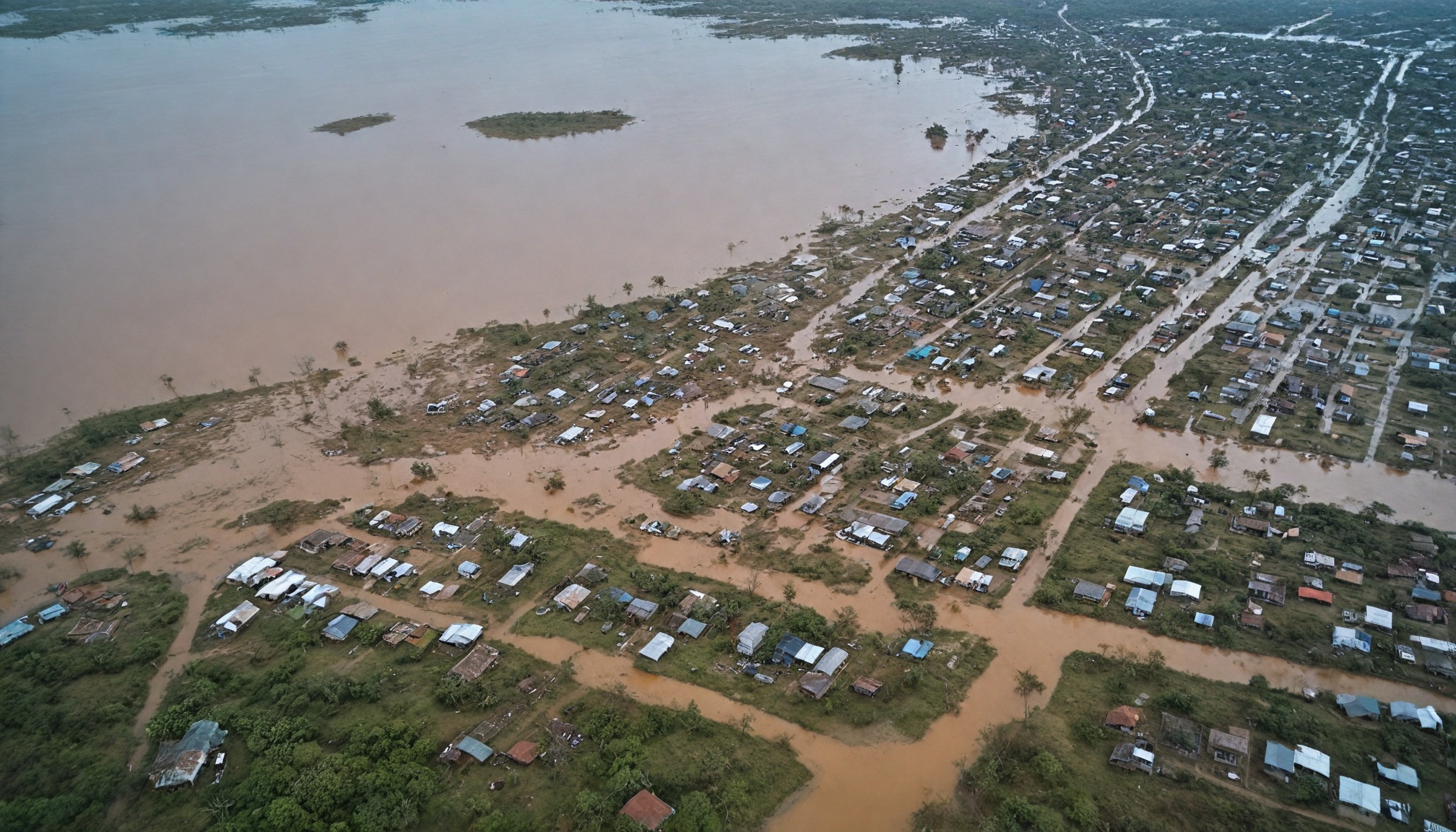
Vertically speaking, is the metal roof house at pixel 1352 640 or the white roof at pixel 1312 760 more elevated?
the metal roof house at pixel 1352 640

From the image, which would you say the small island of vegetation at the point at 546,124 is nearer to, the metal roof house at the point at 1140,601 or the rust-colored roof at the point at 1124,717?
the metal roof house at the point at 1140,601

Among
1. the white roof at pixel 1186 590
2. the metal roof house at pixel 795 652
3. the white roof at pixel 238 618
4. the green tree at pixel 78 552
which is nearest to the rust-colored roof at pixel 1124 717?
the white roof at pixel 1186 590

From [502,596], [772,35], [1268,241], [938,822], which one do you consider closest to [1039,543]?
[938,822]

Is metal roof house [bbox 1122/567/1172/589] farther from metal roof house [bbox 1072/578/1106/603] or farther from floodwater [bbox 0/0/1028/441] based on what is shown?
floodwater [bbox 0/0/1028/441]

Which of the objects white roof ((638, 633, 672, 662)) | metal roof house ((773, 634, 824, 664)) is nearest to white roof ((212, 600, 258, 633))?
white roof ((638, 633, 672, 662))

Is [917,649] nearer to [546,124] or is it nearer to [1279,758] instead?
[1279,758]

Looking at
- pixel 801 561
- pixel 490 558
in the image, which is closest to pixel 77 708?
pixel 490 558
